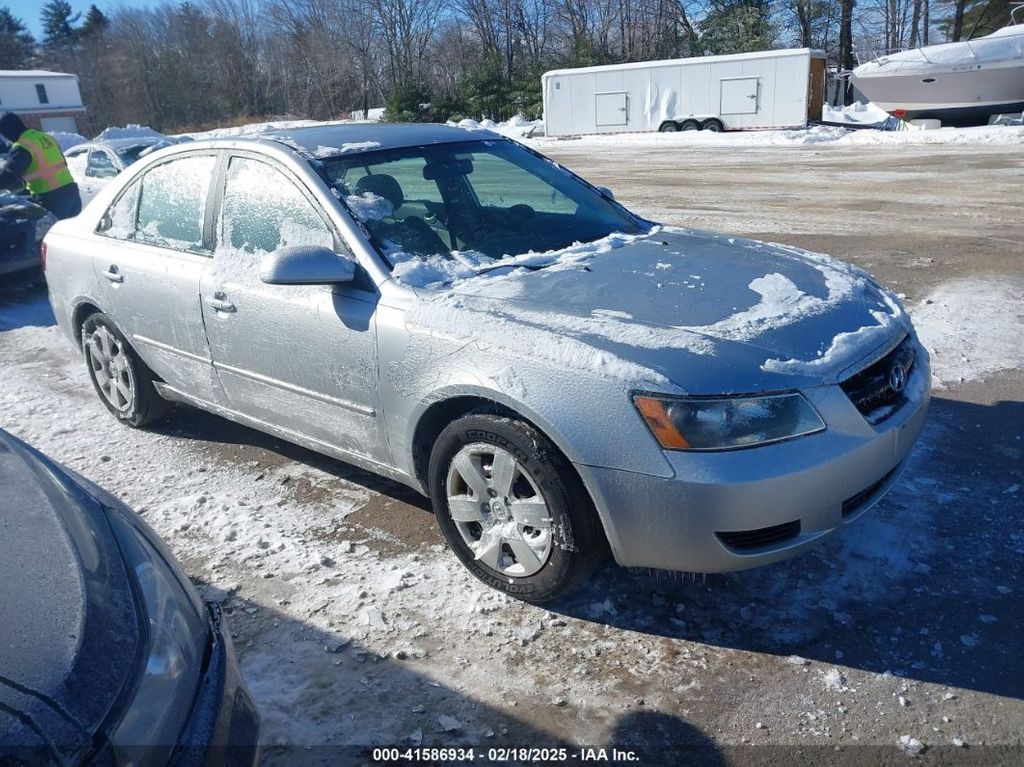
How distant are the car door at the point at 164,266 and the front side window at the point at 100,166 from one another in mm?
9389

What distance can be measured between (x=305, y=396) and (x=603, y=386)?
1.55 meters

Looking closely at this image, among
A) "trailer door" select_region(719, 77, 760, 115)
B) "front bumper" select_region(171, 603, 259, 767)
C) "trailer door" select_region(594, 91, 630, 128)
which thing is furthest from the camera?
"trailer door" select_region(594, 91, 630, 128)

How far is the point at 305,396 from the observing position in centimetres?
363

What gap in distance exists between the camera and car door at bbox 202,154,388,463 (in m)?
3.36

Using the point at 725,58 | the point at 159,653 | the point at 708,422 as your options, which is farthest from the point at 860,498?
the point at 725,58

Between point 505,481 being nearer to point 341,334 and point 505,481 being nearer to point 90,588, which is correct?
point 341,334

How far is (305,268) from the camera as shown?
321 cm

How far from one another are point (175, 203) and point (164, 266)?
357mm

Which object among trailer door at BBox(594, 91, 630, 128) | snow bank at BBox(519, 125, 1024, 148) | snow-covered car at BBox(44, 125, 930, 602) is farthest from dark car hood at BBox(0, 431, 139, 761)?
trailer door at BBox(594, 91, 630, 128)

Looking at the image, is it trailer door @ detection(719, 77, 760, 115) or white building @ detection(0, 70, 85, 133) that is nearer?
trailer door @ detection(719, 77, 760, 115)

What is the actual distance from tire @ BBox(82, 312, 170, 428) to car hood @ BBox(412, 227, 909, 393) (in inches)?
95.0

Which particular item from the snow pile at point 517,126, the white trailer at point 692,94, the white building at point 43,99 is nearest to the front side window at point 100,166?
the snow pile at point 517,126

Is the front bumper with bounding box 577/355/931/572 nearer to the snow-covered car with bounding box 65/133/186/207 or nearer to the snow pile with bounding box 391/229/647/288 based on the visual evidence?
the snow pile with bounding box 391/229/647/288

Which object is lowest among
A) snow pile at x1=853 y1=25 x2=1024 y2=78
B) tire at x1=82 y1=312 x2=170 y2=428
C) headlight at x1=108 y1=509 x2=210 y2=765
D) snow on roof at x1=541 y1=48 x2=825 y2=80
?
tire at x1=82 y1=312 x2=170 y2=428
